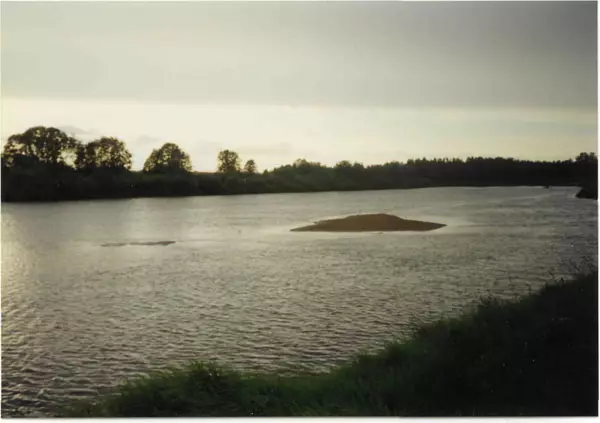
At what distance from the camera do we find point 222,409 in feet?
11.0

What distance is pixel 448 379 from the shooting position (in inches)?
133

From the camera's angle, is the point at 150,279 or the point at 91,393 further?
the point at 150,279

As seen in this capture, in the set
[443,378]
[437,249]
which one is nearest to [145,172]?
[437,249]

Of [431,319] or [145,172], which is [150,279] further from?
[431,319]

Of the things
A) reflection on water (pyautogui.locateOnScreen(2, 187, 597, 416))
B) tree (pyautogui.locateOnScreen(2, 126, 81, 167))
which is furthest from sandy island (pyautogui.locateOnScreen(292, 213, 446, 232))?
tree (pyautogui.locateOnScreen(2, 126, 81, 167))

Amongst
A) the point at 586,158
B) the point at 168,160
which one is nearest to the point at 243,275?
the point at 168,160

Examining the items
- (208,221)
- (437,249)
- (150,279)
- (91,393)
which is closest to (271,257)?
(208,221)

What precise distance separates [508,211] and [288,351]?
1442 millimetres

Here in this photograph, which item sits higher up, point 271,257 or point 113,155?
point 113,155

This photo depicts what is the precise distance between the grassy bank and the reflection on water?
3.5 inches

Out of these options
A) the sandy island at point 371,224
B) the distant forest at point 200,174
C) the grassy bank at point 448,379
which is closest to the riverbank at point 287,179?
the distant forest at point 200,174

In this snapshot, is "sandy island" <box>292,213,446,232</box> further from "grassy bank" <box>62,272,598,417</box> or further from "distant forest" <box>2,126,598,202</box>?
"grassy bank" <box>62,272,598,417</box>

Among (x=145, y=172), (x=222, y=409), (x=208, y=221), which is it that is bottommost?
(x=222, y=409)

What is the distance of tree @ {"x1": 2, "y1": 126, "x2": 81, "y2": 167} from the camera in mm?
3469
